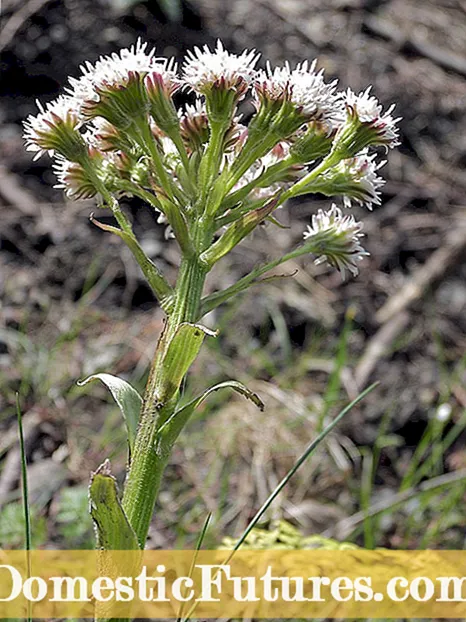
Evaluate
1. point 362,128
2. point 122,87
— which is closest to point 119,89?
point 122,87

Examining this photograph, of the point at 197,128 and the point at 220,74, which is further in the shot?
the point at 197,128

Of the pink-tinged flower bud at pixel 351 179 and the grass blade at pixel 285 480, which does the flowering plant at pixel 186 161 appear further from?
the grass blade at pixel 285 480

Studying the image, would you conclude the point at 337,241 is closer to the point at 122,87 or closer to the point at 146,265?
the point at 146,265

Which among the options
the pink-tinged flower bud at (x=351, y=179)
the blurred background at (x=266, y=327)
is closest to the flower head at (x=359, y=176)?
the pink-tinged flower bud at (x=351, y=179)

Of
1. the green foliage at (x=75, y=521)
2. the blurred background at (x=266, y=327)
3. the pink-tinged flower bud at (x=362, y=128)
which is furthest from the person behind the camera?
the blurred background at (x=266, y=327)

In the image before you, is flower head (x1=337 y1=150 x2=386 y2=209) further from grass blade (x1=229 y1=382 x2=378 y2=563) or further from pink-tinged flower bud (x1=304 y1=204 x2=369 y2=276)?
grass blade (x1=229 y1=382 x2=378 y2=563)
